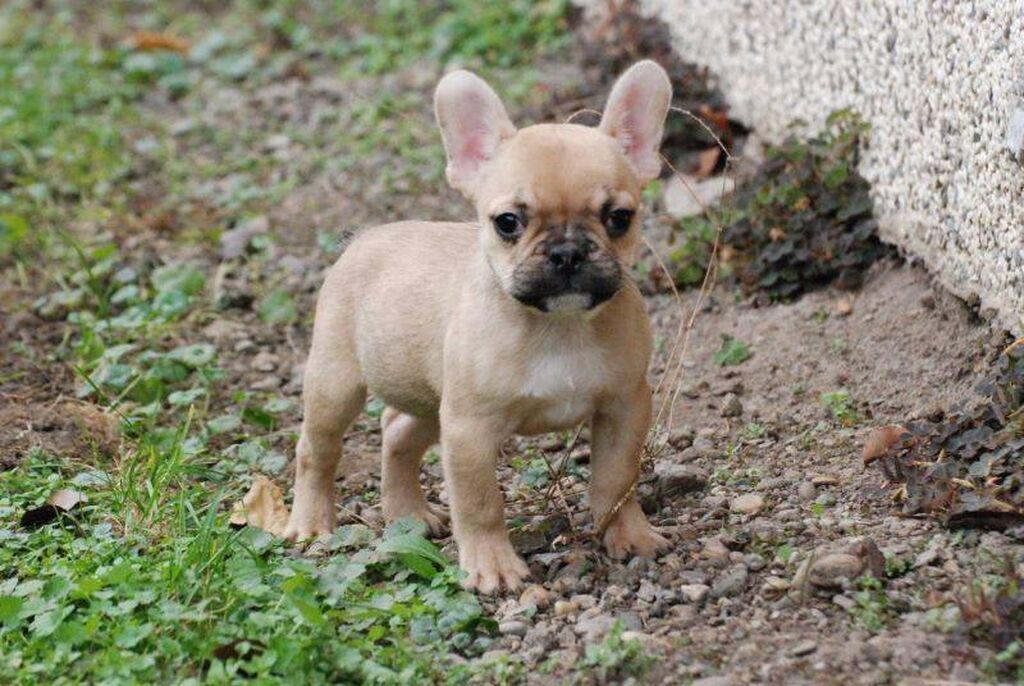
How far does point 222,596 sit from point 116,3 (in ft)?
33.3

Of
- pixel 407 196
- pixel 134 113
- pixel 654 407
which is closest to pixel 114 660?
pixel 654 407

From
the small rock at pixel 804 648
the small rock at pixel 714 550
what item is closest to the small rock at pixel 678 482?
the small rock at pixel 714 550

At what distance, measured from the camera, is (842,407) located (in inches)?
260

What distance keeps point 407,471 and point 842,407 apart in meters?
1.83

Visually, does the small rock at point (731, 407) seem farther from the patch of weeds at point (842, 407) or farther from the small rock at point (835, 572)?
the small rock at point (835, 572)

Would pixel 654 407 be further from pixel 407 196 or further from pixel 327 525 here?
pixel 407 196

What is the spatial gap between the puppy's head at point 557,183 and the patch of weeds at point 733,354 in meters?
1.74

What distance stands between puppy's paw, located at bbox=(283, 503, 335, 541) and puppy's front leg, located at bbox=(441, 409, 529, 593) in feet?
3.11

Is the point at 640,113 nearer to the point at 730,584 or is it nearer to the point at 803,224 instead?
the point at 730,584

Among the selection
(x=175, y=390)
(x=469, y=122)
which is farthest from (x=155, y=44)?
(x=469, y=122)

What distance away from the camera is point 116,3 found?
14.2 metres

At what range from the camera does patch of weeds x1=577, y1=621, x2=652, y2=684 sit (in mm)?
4770

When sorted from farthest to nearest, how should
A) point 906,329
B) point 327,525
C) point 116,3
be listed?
1. point 116,3
2. point 906,329
3. point 327,525

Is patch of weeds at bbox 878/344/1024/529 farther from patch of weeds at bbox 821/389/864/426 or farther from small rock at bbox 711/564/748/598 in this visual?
small rock at bbox 711/564/748/598
